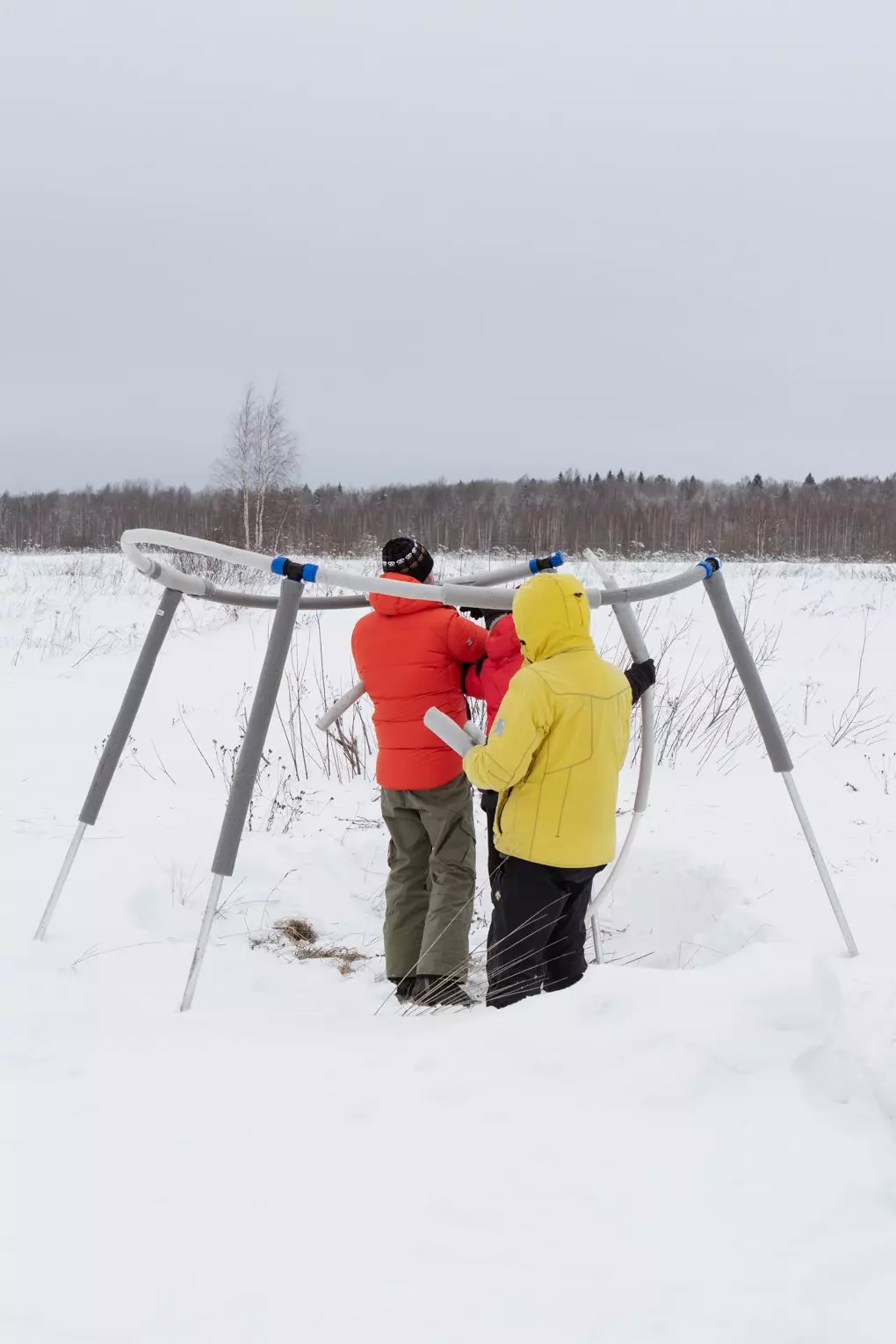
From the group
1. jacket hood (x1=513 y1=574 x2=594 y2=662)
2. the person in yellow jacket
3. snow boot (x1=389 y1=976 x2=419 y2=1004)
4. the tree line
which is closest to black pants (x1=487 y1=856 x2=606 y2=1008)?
the person in yellow jacket

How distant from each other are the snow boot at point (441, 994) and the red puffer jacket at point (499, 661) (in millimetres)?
1138

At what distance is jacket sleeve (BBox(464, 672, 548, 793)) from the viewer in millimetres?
2947

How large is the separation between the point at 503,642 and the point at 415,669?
0.42m

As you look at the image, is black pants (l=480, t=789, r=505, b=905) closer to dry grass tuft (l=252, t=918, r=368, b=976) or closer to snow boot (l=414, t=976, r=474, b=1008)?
snow boot (l=414, t=976, r=474, b=1008)

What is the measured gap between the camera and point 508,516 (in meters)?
51.7

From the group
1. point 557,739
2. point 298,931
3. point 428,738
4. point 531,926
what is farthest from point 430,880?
point 557,739

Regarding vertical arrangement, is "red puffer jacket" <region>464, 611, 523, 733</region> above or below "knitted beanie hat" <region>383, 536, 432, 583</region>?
below

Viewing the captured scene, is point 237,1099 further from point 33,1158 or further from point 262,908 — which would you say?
point 262,908

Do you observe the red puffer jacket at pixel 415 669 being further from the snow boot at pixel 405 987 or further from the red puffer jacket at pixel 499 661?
the snow boot at pixel 405 987

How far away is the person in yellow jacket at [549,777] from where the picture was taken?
299 centimetres

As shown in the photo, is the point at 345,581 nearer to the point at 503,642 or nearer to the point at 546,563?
the point at 503,642

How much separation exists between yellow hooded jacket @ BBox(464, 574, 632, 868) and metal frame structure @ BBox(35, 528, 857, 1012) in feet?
0.82

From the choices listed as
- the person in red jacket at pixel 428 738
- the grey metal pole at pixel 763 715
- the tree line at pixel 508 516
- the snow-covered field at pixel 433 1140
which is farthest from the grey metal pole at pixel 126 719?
the tree line at pixel 508 516

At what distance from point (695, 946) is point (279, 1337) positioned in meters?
3.28
